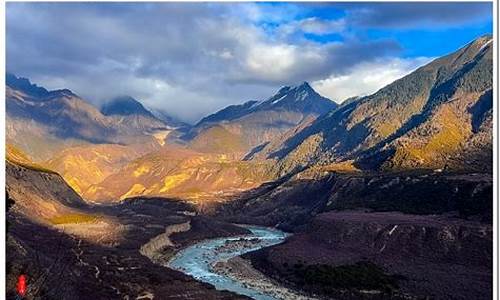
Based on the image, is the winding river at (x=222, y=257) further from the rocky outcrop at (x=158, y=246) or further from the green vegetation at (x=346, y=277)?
the green vegetation at (x=346, y=277)

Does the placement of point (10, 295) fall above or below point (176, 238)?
above

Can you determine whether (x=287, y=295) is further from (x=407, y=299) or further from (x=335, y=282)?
(x=407, y=299)

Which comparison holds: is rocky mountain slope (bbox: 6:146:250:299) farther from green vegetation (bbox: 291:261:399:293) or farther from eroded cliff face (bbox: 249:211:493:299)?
eroded cliff face (bbox: 249:211:493:299)

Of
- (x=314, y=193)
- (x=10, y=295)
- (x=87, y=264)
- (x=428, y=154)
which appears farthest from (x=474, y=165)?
(x=10, y=295)

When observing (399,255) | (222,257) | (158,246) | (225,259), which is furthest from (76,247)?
(399,255)

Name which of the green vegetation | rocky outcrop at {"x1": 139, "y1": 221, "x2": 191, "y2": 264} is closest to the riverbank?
rocky outcrop at {"x1": 139, "y1": 221, "x2": 191, "y2": 264}

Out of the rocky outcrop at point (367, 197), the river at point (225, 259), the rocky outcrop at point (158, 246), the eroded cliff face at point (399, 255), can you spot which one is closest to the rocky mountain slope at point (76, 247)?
the rocky outcrop at point (158, 246)
